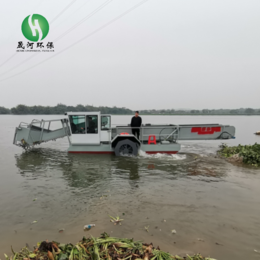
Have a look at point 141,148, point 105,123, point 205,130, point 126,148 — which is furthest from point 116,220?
point 205,130

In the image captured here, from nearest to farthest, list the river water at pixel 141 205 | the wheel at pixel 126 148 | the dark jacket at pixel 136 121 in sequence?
the river water at pixel 141 205 → the wheel at pixel 126 148 → the dark jacket at pixel 136 121

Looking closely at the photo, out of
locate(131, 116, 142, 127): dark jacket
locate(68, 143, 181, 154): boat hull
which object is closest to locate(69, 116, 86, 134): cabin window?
locate(68, 143, 181, 154): boat hull

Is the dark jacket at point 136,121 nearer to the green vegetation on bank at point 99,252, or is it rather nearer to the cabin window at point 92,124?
the cabin window at point 92,124

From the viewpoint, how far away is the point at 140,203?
188 inches

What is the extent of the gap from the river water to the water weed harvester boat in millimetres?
1939

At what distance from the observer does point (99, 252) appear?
8.56 feet

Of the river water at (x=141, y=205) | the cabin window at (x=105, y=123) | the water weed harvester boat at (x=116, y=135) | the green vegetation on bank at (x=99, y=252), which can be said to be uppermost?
the cabin window at (x=105, y=123)

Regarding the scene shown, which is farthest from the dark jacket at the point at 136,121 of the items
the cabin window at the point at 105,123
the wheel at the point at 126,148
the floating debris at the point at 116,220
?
the floating debris at the point at 116,220

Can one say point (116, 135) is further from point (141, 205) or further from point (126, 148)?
point (141, 205)

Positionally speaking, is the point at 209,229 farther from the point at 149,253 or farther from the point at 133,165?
the point at 133,165

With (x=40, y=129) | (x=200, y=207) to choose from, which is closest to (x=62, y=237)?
(x=200, y=207)

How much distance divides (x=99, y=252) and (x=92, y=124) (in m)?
7.95

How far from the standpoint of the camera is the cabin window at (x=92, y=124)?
10172 millimetres

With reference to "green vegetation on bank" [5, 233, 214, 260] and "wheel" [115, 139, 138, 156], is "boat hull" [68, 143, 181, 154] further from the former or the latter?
"green vegetation on bank" [5, 233, 214, 260]
